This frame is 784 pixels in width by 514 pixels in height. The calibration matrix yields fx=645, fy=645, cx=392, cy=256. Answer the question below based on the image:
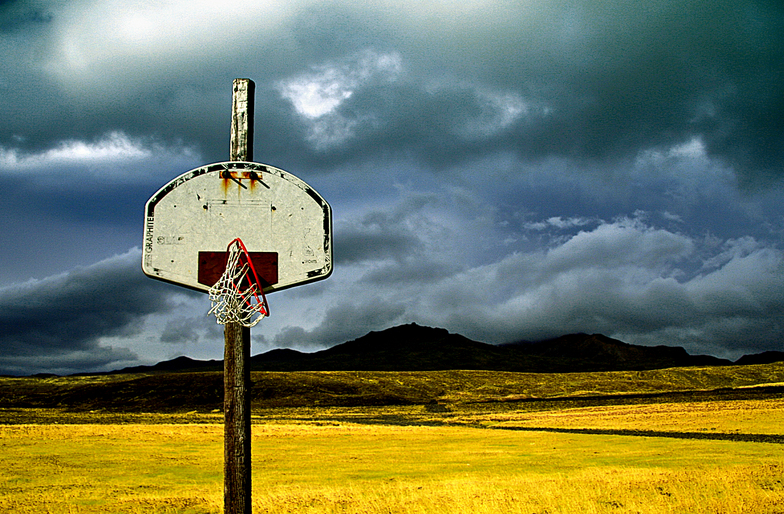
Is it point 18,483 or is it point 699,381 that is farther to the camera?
point 699,381

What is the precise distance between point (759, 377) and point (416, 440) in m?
165

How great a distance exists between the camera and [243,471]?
798 cm

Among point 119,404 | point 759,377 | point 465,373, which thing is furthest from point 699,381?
point 119,404

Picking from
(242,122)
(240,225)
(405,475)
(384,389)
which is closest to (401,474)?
(405,475)

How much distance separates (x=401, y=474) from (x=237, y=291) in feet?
60.3

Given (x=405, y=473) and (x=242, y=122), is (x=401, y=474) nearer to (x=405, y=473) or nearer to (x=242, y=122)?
(x=405, y=473)

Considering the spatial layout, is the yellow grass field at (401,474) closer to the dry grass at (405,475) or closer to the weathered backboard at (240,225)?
the dry grass at (405,475)

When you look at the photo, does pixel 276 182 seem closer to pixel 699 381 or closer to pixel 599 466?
pixel 599 466

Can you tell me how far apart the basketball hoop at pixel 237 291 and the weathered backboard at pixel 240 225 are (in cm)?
10

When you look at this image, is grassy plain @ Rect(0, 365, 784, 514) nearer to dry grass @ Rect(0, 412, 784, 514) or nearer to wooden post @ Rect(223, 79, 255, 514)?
dry grass @ Rect(0, 412, 784, 514)

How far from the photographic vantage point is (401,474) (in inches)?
967

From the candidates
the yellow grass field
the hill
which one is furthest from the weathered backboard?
the hill

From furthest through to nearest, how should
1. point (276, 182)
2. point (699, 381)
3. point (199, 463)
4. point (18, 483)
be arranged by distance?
point (699, 381) → point (199, 463) → point (18, 483) → point (276, 182)

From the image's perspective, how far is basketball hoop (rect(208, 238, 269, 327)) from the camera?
8047 millimetres
